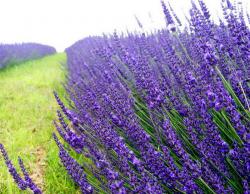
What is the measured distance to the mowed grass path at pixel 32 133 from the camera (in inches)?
129

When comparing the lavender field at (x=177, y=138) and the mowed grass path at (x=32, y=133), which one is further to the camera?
the mowed grass path at (x=32, y=133)

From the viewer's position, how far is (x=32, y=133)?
468 cm

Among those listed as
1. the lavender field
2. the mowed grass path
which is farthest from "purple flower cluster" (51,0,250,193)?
the mowed grass path

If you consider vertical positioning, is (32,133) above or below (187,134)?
below

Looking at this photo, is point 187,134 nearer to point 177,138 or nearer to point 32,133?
point 177,138

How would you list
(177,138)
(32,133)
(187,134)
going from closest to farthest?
(177,138)
(187,134)
(32,133)

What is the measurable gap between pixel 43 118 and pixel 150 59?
1906 millimetres

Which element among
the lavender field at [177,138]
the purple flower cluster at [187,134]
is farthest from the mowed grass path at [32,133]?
the purple flower cluster at [187,134]

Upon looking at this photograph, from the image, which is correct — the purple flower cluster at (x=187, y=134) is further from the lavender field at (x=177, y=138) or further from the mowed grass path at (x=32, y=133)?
the mowed grass path at (x=32, y=133)

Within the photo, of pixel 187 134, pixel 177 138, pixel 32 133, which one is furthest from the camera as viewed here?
pixel 32 133

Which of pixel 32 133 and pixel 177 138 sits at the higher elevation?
pixel 177 138

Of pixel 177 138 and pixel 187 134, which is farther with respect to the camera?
pixel 187 134

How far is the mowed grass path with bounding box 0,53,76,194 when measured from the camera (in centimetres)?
329

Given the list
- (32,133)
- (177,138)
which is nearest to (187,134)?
(177,138)
